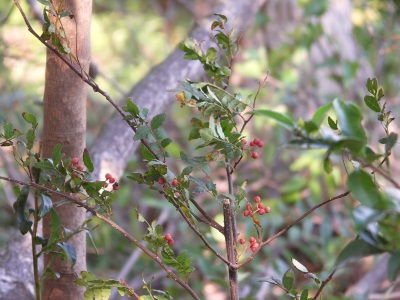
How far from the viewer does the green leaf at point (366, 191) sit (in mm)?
469

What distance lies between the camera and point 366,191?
483 mm

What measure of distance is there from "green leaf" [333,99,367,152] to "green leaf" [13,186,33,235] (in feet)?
1.17

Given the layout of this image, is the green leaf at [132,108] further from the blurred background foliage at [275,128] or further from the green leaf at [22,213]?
the blurred background foliage at [275,128]

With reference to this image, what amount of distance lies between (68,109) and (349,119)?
1.31 ft

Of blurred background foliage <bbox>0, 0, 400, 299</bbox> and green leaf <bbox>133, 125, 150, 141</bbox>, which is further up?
blurred background foliage <bbox>0, 0, 400, 299</bbox>

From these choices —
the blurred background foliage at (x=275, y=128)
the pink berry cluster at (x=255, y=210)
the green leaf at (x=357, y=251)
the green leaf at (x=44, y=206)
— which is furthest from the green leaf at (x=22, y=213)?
the blurred background foliage at (x=275, y=128)

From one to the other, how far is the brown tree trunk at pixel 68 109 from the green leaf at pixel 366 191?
0.40m

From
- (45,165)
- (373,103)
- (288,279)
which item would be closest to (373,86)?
(373,103)

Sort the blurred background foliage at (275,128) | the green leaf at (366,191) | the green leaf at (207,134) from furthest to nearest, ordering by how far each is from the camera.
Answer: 1. the blurred background foliage at (275,128)
2. the green leaf at (207,134)
3. the green leaf at (366,191)

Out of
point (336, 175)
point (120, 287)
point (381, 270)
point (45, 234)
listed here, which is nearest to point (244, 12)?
point (336, 175)

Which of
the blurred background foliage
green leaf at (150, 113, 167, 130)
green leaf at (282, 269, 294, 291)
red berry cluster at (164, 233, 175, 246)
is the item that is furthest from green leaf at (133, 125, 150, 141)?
the blurred background foliage

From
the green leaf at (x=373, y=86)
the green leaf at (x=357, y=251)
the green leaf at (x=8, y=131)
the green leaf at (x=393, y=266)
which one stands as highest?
the green leaf at (x=373, y=86)

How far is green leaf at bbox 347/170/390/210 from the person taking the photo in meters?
0.47

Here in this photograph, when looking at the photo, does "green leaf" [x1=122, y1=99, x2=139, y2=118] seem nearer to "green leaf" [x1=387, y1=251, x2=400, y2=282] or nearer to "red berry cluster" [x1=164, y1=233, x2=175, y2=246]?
"red berry cluster" [x1=164, y1=233, x2=175, y2=246]
